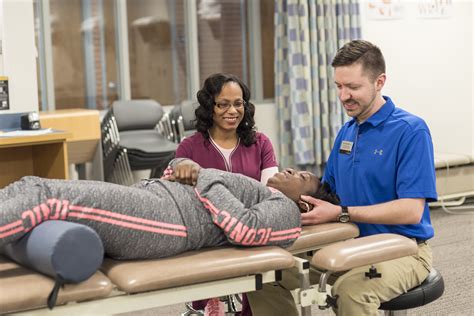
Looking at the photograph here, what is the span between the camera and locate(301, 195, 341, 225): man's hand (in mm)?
2010

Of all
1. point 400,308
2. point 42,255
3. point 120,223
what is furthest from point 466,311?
point 42,255

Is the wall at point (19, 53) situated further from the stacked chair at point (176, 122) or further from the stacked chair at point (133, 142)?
the stacked chair at point (176, 122)

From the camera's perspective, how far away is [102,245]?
1.56 metres

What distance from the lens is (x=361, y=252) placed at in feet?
5.74

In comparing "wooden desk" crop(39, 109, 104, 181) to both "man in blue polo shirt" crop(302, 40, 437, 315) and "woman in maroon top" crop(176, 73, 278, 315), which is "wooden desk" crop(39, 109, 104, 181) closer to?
"woman in maroon top" crop(176, 73, 278, 315)

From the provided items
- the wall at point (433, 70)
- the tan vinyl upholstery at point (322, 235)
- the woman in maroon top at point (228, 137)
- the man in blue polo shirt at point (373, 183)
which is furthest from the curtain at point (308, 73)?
the tan vinyl upholstery at point (322, 235)

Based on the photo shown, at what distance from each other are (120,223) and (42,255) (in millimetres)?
219

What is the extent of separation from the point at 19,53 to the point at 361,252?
9.69 ft

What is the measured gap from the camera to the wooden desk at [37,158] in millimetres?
3658

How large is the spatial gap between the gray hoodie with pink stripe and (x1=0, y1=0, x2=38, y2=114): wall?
247 cm

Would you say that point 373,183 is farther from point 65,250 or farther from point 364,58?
point 65,250

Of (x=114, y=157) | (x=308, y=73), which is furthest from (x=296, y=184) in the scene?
(x=308, y=73)

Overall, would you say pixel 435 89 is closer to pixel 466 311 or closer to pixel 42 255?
pixel 466 311

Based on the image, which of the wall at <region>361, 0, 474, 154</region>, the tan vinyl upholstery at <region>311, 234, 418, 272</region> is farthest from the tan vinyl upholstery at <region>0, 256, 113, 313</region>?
the wall at <region>361, 0, 474, 154</region>
